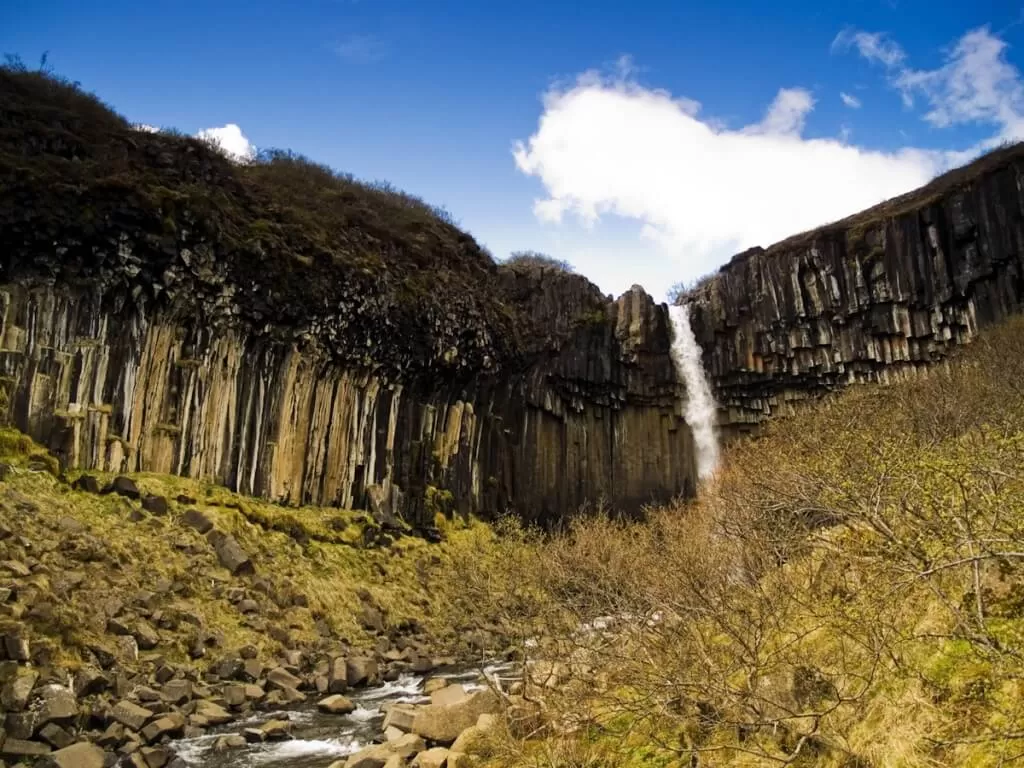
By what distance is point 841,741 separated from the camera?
7.41m

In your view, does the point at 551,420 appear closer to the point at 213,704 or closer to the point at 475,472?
the point at 475,472

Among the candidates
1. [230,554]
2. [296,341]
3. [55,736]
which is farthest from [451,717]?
[296,341]

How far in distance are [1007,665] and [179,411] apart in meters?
27.3

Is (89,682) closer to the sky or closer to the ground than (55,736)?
closer to the sky

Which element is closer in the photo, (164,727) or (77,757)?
(77,757)

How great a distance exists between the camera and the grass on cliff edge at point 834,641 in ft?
22.6

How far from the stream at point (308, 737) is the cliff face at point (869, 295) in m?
33.0

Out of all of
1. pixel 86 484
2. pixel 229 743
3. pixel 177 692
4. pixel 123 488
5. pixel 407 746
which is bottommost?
pixel 229 743

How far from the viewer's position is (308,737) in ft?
47.1

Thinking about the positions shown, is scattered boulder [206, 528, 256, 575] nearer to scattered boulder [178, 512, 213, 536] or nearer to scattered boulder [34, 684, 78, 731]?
scattered boulder [178, 512, 213, 536]

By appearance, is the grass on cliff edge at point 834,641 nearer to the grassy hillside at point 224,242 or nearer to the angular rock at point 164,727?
the angular rock at point 164,727

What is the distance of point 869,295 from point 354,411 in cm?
3119

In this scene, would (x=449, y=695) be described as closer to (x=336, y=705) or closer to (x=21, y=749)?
(x=336, y=705)

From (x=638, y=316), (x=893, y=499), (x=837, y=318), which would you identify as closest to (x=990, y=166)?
(x=837, y=318)
